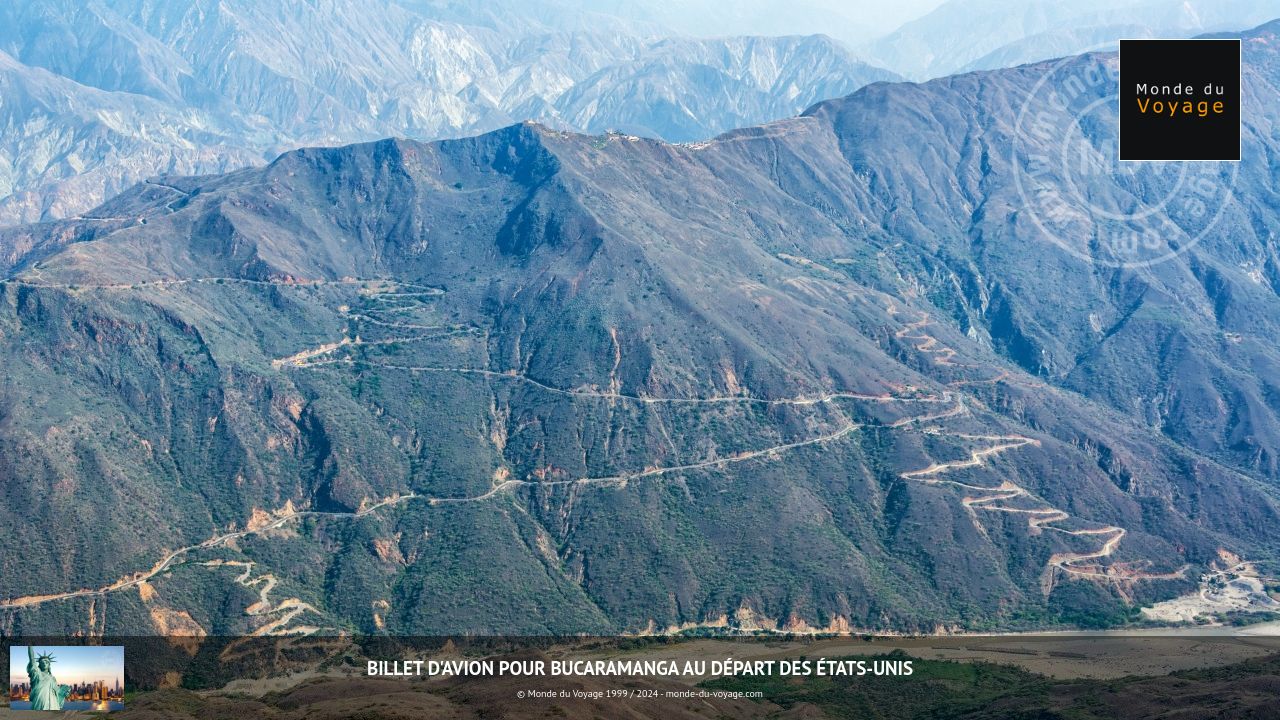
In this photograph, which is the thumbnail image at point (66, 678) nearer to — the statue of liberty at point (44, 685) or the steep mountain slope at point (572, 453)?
the statue of liberty at point (44, 685)

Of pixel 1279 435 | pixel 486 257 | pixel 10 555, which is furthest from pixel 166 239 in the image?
pixel 1279 435

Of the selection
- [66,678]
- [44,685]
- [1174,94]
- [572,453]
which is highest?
[1174,94]

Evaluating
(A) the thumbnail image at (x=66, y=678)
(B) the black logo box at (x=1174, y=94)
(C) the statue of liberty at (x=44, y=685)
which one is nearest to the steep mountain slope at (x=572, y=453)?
(B) the black logo box at (x=1174, y=94)

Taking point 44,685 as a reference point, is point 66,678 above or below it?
above

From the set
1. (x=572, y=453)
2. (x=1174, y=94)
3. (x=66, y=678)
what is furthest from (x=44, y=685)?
(x=1174, y=94)

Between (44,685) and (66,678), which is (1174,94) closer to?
(66,678)

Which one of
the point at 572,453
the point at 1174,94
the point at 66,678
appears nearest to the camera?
the point at 66,678

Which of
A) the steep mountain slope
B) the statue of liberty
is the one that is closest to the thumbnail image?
the statue of liberty
